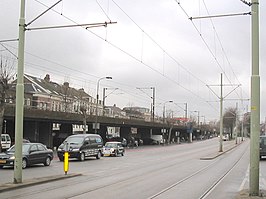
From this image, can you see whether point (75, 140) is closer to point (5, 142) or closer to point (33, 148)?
point (33, 148)

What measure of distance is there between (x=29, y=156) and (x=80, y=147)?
8756mm

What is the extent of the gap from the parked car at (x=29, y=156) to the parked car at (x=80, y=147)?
5.94m

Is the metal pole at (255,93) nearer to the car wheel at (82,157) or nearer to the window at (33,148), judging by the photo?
the window at (33,148)

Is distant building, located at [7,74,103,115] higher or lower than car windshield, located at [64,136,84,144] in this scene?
higher

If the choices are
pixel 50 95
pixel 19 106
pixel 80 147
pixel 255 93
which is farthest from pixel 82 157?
pixel 50 95

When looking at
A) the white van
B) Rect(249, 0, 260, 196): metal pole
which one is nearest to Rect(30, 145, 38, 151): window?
the white van

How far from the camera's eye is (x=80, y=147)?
34500mm

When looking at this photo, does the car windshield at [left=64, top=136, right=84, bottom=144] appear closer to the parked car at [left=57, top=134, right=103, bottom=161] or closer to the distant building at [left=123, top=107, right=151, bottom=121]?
the parked car at [left=57, top=134, right=103, bottom=161]

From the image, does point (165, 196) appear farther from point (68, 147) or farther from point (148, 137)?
point (148, 137)

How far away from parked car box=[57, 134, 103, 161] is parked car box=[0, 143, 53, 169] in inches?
234

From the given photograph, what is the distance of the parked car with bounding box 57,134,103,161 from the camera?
112 ft

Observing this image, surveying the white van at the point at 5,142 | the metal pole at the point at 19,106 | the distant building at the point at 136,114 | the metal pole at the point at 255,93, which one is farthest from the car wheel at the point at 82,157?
the distant building at the point at 136,114

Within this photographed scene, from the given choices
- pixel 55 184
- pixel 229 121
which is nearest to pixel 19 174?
pixel 55 184

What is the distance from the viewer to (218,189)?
15867mm
